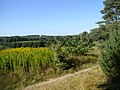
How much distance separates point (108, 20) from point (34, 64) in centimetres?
2584

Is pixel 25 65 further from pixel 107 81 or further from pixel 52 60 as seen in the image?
pixel 107 81

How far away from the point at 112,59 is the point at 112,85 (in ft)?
4.60

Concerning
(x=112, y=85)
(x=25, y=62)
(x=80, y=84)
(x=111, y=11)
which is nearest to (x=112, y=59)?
(x=112, y=85)

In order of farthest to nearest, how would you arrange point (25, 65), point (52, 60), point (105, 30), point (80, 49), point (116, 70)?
point (105, 30), point (80, 49), point (52, 60), point (25, 65), point (116, 70)

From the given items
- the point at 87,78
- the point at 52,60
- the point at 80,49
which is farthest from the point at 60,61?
the point at 80,49

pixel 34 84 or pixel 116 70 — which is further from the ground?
pixel 116 70

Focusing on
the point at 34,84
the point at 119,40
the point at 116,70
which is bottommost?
the point at 34,84

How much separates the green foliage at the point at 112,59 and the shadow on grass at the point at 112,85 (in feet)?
0.90

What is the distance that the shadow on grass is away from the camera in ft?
36.6

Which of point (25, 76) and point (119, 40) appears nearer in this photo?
point (119, 40)

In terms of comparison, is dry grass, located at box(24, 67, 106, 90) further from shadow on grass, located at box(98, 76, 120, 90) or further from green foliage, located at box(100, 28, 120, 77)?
green foliage, located at box(100, 28, 120, 77)

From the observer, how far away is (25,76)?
48.8 feet

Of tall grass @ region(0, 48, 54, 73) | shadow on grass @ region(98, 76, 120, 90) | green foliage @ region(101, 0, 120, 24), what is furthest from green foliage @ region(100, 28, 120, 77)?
green foliage @ region(101, 0, 120, 24)

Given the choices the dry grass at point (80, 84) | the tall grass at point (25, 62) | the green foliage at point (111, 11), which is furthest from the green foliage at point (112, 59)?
the green foliage at point (111, 11)
